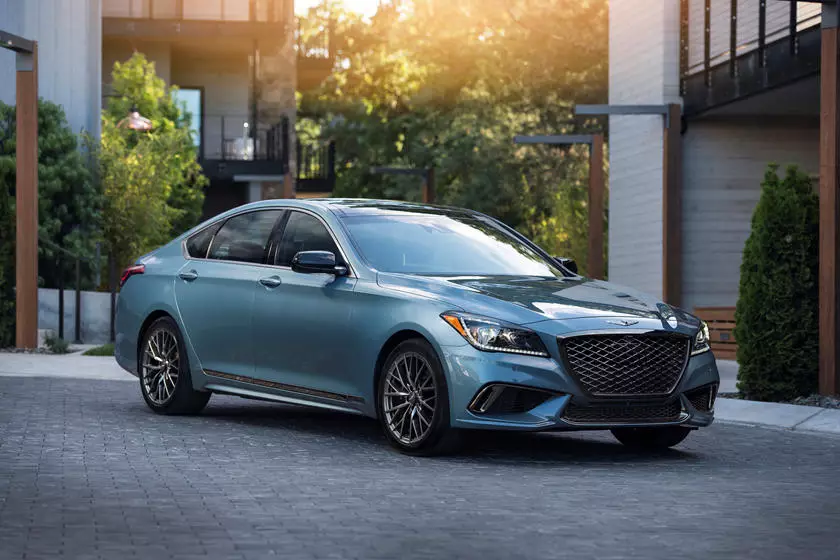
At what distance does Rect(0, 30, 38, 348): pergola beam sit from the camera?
2019 cm

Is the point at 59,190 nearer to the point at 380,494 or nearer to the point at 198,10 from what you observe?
the point at 380,494

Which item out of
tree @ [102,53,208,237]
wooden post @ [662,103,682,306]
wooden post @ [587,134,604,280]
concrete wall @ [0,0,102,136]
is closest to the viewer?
concrete wall @ [0,0,102,136]

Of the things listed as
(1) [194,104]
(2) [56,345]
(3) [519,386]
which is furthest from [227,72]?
(3) [519,386]

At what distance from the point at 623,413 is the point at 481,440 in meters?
1.54

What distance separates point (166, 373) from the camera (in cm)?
1289

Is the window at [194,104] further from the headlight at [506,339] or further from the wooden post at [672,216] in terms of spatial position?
the headlight at [506,339]

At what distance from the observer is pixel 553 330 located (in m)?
9.99

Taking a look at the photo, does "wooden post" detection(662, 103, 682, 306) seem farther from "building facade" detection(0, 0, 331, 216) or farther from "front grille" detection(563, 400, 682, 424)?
"front grille" detection(563, 400, 682, 424)

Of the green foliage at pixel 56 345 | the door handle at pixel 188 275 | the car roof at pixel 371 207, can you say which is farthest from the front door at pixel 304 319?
the green foliage at pixel 56 345

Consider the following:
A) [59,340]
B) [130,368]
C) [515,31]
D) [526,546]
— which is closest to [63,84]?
[59,340]

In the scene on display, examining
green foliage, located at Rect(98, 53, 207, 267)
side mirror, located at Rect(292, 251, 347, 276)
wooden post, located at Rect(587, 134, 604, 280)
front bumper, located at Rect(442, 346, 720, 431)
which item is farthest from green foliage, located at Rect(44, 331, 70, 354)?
front bumper, located at Rect(442, 346, 720, 431)

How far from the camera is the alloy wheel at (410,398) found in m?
10.3

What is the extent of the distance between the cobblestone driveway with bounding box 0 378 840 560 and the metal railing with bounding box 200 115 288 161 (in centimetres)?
2939

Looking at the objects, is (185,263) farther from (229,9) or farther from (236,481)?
(229,9)
